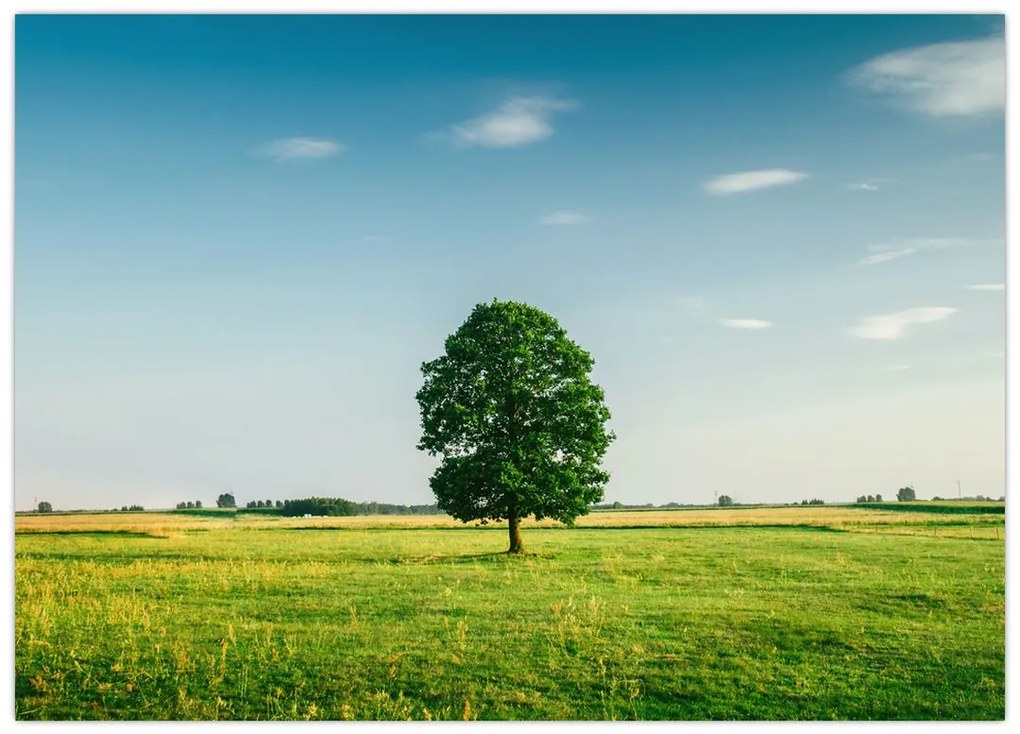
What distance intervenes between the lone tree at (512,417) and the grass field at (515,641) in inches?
132

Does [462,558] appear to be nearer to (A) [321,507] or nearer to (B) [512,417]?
(B) [512,417]

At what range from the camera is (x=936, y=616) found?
2053cm

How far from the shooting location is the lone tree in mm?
34656

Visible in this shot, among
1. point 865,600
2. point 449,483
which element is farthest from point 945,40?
point 449,483

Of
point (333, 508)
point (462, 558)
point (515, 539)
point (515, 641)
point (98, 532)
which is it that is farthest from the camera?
point (333, 508)

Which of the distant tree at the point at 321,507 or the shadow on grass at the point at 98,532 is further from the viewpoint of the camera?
the distant tree at the point at 321,507

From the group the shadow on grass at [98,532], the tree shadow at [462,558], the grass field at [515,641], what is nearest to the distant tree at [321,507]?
the shadow on grass at [98,532]

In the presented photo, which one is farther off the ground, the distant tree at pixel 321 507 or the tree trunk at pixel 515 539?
the tree trunk at pixel 515 539

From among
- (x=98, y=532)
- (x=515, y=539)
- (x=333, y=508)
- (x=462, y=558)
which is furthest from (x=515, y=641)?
(x=333, y=508)

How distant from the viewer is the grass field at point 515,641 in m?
14.2

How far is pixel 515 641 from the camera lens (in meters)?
17.5

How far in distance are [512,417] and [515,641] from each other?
60.9ft

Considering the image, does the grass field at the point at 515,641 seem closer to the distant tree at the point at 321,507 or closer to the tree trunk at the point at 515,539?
the tree trunk at the point at 515,539

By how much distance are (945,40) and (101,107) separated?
778 inches
